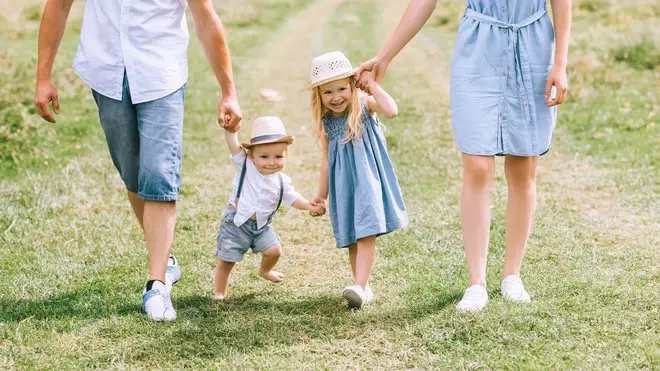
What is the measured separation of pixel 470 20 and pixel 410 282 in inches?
60.6

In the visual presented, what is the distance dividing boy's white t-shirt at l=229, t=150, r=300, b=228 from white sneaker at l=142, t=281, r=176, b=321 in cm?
54

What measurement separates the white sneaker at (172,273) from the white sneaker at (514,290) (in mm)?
1789

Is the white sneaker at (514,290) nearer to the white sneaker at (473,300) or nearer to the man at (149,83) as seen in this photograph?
the white sneaker at (473,300)

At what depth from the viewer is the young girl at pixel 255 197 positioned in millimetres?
4848

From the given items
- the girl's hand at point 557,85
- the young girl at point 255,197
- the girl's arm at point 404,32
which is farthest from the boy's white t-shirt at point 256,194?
the girl's hand at point 557,85

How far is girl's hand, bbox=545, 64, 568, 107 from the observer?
450cm

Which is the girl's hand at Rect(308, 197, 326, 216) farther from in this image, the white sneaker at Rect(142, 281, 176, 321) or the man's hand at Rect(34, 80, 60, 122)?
the man's hand at Rect(34, 80, 60, 122)

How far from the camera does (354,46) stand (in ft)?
52.9

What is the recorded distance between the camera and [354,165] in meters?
4.92

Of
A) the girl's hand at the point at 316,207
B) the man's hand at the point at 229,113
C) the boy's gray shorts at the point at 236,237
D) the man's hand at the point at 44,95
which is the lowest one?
the boy's gray shorts at the point at 236,237

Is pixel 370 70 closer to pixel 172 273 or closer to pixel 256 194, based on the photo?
pixel 256 194

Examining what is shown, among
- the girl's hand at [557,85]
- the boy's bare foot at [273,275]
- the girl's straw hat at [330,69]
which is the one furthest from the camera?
the boy's bare foot at [273,275]

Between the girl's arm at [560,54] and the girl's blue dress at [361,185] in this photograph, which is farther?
the girl's blue dress at [361,185]

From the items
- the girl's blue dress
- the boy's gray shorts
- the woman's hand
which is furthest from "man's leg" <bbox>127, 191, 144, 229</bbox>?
the woman's hand
